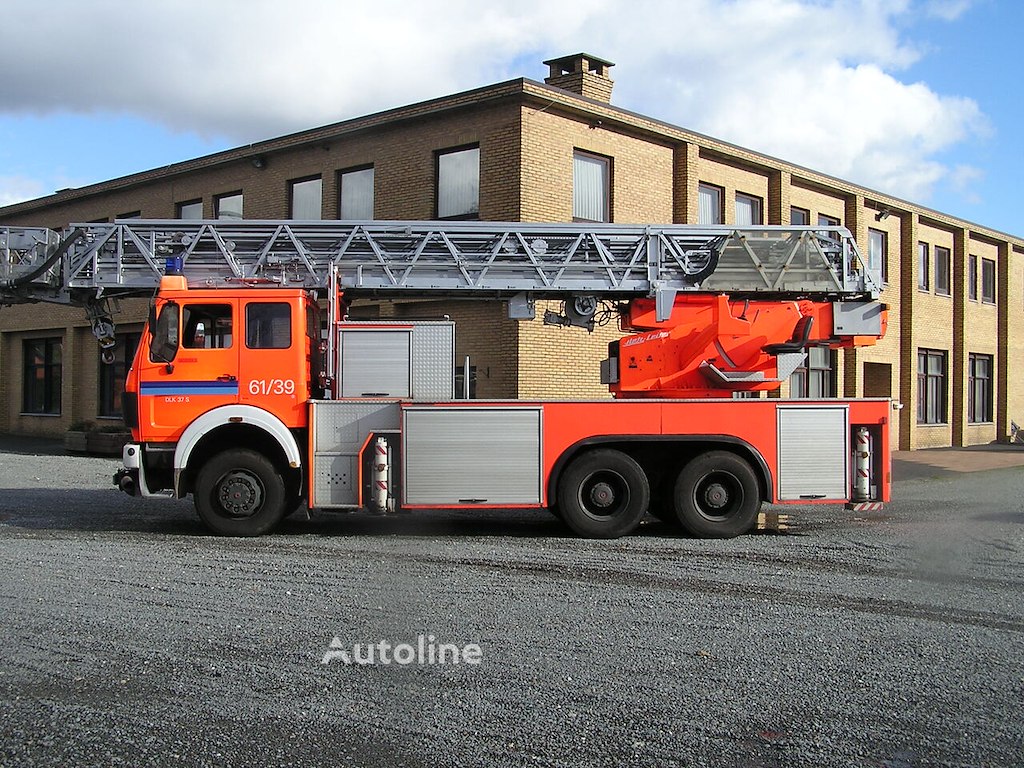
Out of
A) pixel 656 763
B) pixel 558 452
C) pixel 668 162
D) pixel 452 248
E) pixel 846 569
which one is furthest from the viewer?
pixel 668 162

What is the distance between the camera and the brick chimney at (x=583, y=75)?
20078 mm

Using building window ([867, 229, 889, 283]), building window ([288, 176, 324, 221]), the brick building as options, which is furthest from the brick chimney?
building window ([867, 229, 889, 283])

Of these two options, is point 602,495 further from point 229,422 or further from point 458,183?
point 458,183

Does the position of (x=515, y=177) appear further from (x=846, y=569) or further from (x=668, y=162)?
(x=846, y=569)

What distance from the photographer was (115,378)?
26.8m

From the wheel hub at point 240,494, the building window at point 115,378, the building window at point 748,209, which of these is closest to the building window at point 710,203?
the building window at point 748,209

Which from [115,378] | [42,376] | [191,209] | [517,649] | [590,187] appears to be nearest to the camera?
[517,649]

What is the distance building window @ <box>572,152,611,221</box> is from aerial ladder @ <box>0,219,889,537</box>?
7.31 m

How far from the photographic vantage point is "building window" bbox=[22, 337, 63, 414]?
28891 millimetres

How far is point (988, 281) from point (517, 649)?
32059 millimetres

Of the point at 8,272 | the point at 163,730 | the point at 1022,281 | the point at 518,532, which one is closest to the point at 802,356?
the point at 518,532

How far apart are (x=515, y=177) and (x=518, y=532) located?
27.2 ft

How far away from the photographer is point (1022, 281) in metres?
34.8

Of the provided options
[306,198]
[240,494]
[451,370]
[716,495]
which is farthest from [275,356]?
[306,198]
